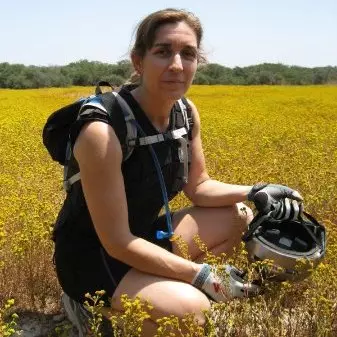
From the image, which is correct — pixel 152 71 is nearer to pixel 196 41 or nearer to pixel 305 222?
pixel 196 41

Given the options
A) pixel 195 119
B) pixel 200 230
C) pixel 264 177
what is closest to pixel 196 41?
pixel 195 119

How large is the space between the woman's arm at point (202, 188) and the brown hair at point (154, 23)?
49cm

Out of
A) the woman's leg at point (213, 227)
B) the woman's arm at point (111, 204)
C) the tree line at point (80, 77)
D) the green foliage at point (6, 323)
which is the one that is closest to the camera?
the green foliage at point (6, 323)

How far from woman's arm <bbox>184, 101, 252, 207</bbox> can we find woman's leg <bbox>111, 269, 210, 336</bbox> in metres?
0.70

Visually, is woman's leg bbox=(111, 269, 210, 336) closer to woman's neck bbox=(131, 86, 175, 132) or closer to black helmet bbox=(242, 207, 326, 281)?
black helmet bbox=(242, 207, 326, 281)

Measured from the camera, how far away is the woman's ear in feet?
8.68

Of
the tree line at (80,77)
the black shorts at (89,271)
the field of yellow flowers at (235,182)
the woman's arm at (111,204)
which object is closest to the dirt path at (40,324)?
the field of yellow flowers at (235,182)

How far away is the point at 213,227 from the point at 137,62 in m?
0.96

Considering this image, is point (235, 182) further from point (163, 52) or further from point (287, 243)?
point (163, 52)

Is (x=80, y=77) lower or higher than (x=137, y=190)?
lower

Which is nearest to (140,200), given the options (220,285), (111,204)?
(111,204)

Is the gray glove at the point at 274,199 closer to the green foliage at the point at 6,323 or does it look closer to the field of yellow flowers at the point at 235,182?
the field of yellow flowers at the point at 235,182

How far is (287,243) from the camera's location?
2.68 meters

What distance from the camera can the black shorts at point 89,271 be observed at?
2.57 meters
